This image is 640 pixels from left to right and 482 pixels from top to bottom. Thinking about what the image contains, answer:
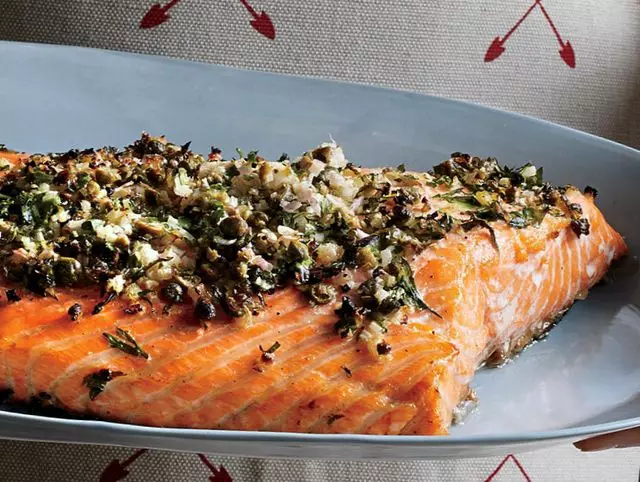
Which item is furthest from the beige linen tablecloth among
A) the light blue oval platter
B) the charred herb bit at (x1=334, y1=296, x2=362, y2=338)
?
the charred herb bit at (x1=334, y1=296, x2=362, y2=338)

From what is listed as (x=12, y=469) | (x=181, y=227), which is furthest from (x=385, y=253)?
(x=12, y=469)

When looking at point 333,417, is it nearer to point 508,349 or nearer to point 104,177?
point 508,349

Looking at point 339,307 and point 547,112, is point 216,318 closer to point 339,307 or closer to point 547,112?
point 339,307

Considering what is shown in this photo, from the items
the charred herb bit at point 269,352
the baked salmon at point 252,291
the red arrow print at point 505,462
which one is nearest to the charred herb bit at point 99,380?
the baked salmon at point 252,291

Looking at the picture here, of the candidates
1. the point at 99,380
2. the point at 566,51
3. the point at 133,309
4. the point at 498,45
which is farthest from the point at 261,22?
the point at 99,380

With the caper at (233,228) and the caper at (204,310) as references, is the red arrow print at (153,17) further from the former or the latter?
the caper at (204,310)

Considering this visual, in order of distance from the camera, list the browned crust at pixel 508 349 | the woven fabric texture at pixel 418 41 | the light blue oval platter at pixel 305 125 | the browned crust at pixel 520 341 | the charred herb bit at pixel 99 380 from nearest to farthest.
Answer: the charred herb bit at pixel 99 380, the browned crust at pixel 508 349, the browned crust at pixel 520 341, the light blue oval platter at pixel 305 125, the woven fabric texture at pixel 418 41
